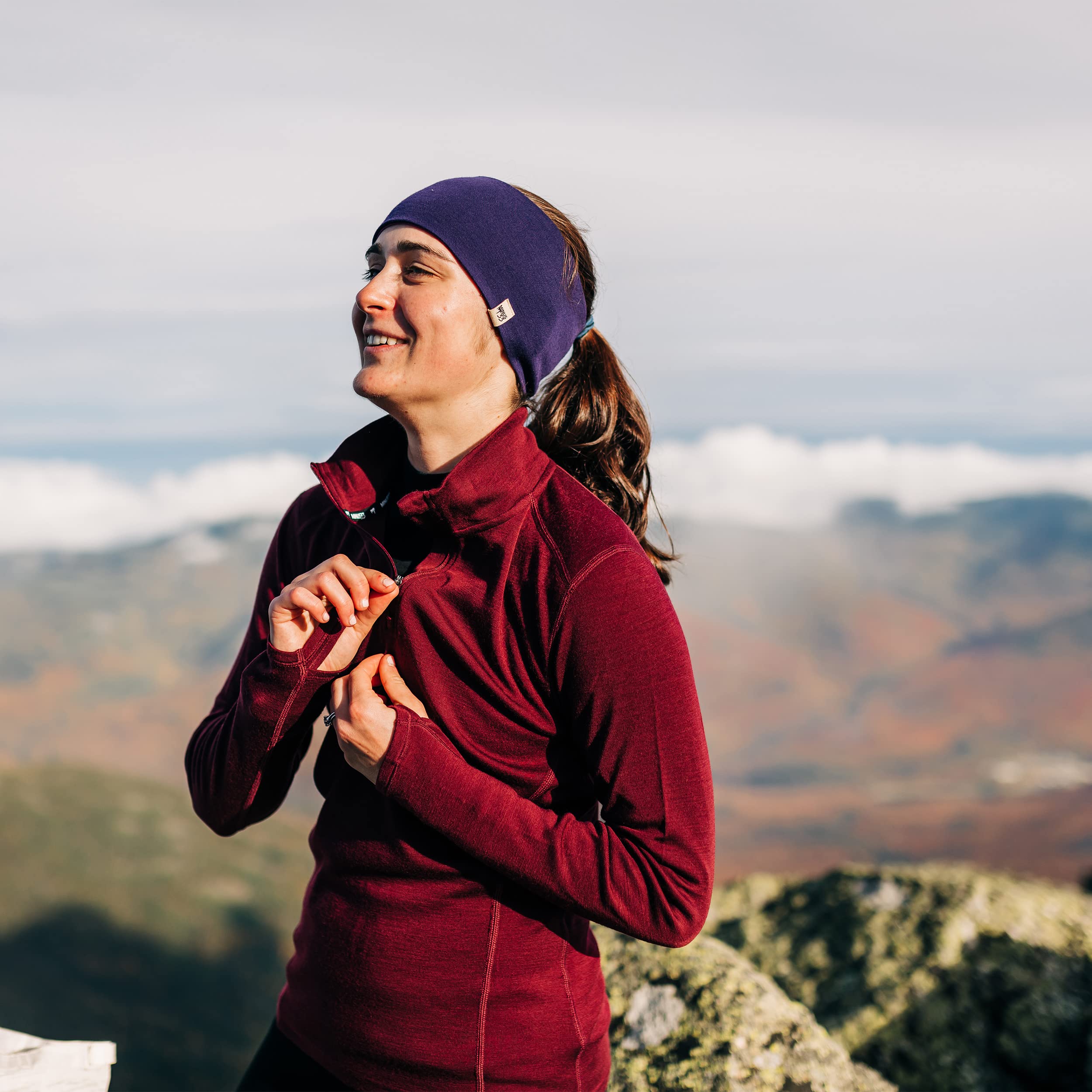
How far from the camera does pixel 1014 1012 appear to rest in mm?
3748

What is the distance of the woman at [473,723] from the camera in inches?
81.8

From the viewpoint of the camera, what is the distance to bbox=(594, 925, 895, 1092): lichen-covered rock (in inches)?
115

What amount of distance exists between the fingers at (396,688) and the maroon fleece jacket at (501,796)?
31 mm

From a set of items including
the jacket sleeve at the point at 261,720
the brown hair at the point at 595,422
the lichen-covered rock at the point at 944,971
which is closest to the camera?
the jacket sleeve at the point at 261,720

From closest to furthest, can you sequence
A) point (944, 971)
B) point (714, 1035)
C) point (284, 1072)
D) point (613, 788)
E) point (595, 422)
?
point (613, 788) → point (284, 1072) → point (595, 422) → point (714, 1035) → point (944, 971)

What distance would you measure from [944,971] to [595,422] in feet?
9.08

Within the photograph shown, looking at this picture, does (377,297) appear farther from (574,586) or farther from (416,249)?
(574,586)

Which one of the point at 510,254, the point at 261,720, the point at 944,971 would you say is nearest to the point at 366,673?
the point at 261,720

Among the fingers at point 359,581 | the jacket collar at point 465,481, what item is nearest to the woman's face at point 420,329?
the jacket collar at point 465,481

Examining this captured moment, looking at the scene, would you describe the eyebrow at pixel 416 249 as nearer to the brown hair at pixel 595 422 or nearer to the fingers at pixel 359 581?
the brown hair at pixel 595 422

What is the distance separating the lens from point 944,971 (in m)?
3.90

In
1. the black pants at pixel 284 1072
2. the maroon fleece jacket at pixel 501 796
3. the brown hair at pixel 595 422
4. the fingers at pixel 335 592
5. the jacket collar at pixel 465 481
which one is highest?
the brown hair at pixel 595 422

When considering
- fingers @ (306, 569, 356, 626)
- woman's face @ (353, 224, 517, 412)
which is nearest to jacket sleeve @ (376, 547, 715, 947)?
fingers @ (306, 569, 356, 626)

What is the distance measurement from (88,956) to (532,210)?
803 centimetres
